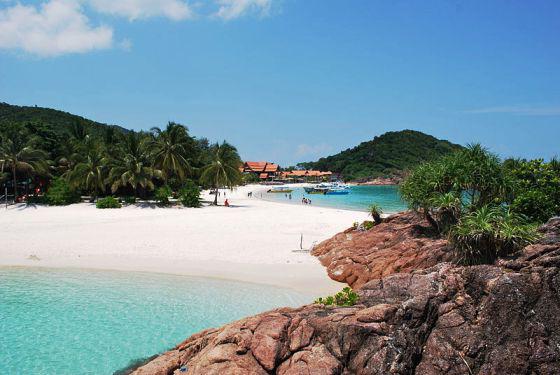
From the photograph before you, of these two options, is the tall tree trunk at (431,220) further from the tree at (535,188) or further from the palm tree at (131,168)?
the palm tree at (131,168)

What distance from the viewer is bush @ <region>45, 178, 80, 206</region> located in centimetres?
3678

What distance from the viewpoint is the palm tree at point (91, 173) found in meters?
38.6

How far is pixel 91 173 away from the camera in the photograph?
38688 millimetres

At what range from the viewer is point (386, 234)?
58.3ft

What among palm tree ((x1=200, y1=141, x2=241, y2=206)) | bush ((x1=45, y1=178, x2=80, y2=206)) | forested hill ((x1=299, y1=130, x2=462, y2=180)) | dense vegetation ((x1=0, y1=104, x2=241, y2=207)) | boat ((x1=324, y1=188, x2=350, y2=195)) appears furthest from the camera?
forested hill ((x1=299, y1=130, x2=462, y2=180))

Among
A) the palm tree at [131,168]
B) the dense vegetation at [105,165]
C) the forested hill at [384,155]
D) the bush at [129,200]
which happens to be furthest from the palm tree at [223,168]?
the forested hill at [384,155]

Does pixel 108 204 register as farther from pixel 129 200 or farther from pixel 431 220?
pixel 431 220

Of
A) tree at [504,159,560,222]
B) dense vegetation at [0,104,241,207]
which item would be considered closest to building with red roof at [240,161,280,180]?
dense vegetation at [0,104,241,207]

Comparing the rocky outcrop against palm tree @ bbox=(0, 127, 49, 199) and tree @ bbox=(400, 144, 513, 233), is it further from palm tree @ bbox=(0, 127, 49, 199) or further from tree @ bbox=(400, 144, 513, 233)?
palm tree @ bbox=(0, 127, 49, 199)

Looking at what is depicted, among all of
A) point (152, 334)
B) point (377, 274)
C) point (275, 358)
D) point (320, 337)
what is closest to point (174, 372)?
point (275, 358)

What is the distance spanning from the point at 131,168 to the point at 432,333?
122 feet

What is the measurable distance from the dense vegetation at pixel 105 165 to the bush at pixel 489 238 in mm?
33056

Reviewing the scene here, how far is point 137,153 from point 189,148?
27.4 feet

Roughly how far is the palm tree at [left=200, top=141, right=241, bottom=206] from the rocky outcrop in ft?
80.3
